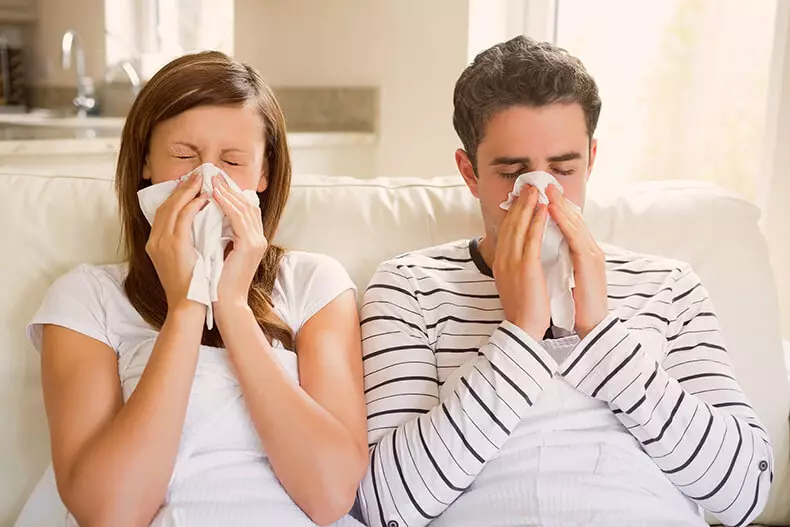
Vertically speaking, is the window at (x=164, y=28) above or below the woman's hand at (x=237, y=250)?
above

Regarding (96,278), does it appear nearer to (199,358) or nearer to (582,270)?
(199,358)

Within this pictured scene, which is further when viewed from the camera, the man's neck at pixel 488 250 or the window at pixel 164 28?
the window at pixel 164 28

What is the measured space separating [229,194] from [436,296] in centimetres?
34

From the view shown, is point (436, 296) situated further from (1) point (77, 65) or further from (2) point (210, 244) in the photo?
(1) point (77, 65)

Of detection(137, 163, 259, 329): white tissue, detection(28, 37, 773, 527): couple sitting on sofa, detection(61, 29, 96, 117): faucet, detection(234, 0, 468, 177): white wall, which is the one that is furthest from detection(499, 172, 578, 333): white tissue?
detection(61, 29, 96, 117): faucet

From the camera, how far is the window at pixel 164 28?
4.29m

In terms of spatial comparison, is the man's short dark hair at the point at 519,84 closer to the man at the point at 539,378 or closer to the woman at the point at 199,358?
the man at the point at 539,378

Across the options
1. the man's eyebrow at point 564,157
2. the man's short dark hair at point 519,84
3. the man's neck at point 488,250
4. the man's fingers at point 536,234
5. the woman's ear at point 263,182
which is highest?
the man's short dark hair at point 519,84

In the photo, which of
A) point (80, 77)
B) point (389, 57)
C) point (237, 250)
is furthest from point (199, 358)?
point (80, 77)

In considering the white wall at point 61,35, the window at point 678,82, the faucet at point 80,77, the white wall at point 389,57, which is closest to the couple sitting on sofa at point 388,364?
the window at point 678,82

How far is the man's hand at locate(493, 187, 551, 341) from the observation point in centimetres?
119

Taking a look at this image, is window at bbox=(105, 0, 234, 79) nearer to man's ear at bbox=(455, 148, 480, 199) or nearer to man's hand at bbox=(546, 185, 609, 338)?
man's ear at bbox=(455, 148, 480, 199)

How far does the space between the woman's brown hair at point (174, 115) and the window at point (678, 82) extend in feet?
2.97

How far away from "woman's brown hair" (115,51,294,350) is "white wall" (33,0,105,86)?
3289 millimetres
